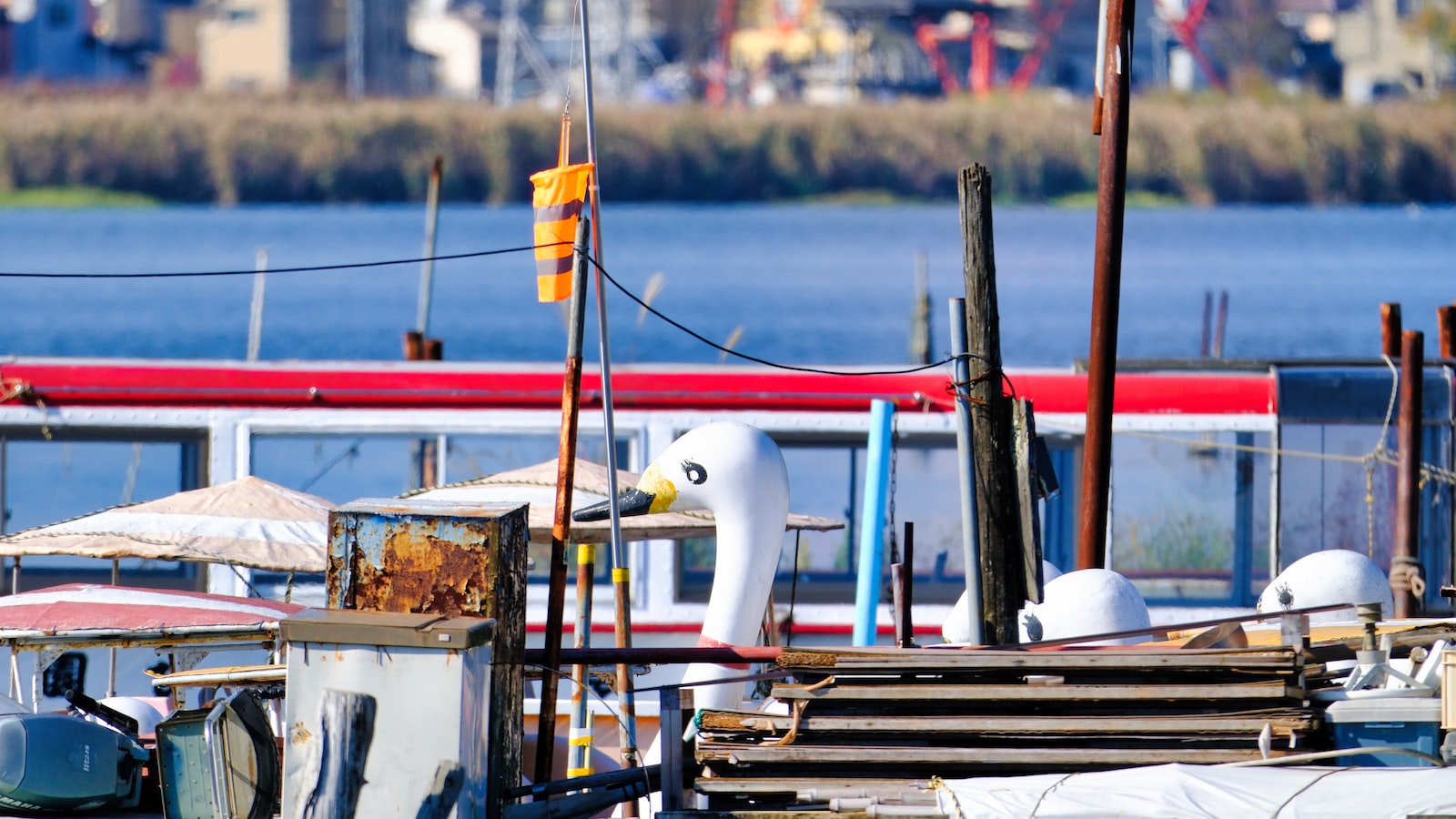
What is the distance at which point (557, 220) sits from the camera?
9648 mm

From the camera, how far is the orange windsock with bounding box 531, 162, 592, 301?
9.57 meters

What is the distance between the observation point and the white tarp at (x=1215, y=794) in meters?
7.26

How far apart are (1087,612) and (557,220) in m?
3.08

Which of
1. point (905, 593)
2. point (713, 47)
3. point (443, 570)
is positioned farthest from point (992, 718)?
point (713, 47)

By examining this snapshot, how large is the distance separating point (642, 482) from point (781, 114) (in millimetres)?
74696

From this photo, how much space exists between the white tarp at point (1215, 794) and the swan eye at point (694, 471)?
279cm

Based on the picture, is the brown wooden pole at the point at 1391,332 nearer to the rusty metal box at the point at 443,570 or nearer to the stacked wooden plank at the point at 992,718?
the stacked wooden plank at the point at 992,718

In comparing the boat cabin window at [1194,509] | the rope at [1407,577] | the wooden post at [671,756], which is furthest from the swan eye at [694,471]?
the rope at [1407,577]

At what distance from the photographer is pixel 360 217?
78875 mm

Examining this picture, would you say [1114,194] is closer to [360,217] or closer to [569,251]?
[569,251]

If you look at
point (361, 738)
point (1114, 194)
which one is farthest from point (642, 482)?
point (1114, 194)

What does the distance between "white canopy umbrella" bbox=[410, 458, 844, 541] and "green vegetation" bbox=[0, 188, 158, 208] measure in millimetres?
72471

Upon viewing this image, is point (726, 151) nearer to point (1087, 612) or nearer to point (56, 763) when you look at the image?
point (1087, 612)

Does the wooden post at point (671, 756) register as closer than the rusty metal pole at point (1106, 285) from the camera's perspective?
Yes
